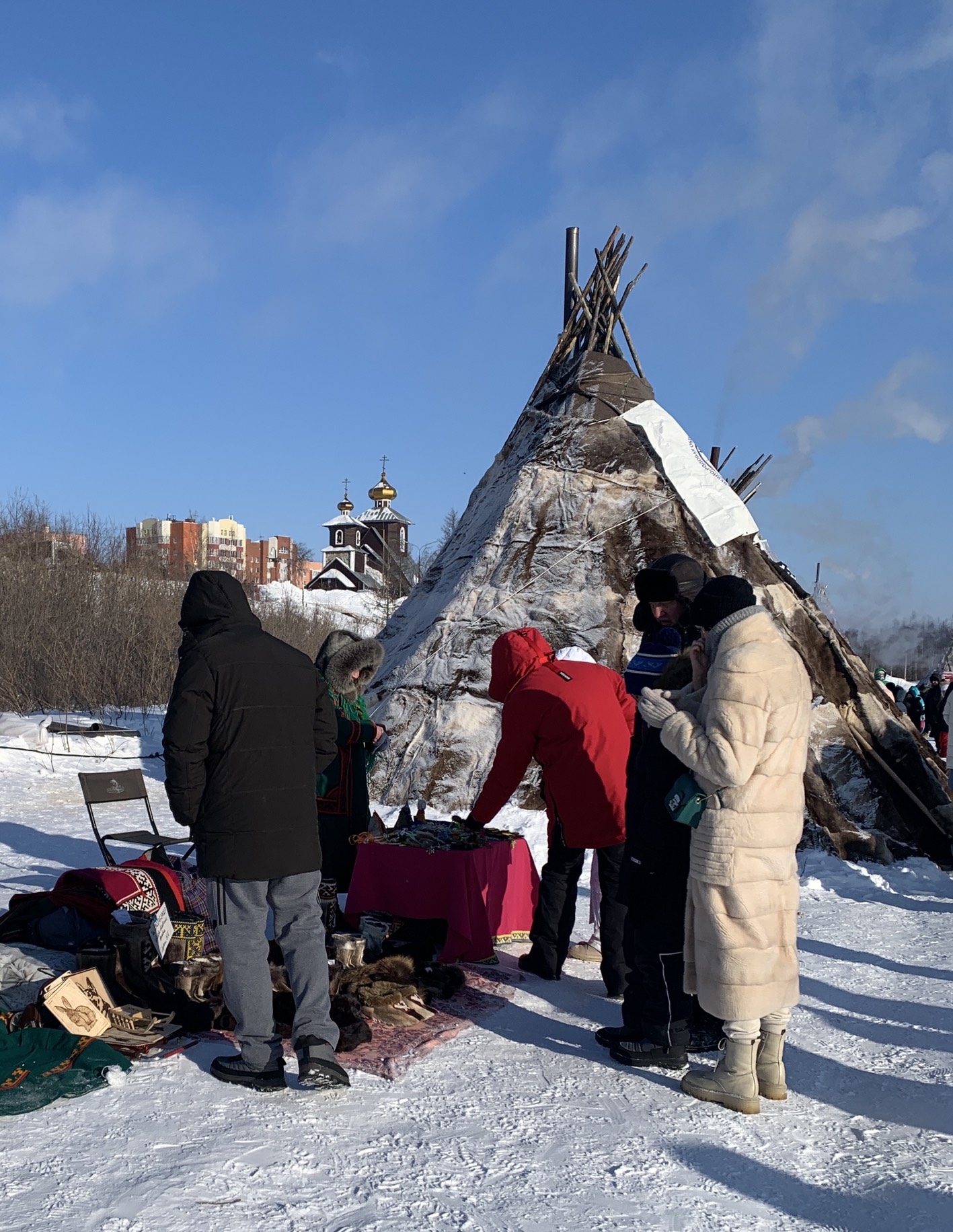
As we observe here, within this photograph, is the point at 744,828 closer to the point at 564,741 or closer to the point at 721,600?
the point at 721,600

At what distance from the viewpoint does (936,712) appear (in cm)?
1669

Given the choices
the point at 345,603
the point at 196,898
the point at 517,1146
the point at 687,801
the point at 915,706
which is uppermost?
the point at 345,603

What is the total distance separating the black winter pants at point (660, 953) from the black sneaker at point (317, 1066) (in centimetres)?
107

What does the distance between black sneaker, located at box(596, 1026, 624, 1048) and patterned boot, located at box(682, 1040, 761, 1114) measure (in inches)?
17.7

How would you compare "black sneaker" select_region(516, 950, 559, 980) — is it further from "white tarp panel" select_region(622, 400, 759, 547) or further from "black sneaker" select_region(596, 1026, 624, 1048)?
"white tarp panel" select_region(622, 400, 759, 547)

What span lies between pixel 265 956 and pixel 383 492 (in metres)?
55.0

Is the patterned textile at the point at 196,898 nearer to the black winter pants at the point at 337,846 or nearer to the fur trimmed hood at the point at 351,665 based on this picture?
the black winter pants at the point at 337,846

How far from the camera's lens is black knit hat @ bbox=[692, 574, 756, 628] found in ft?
11.4

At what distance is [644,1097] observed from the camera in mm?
3500

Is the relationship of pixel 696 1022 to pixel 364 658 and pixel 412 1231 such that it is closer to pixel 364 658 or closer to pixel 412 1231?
pixel 412 1231

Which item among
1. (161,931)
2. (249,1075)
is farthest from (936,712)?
(249,1075)

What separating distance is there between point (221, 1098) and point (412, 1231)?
976mm

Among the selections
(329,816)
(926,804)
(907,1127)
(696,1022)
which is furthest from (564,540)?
(907,1127)

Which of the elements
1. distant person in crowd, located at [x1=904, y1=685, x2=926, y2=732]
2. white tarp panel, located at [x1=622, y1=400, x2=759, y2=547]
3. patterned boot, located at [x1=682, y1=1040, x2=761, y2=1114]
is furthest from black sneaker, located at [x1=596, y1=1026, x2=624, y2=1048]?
distant person in crowd, located at [x1=904, y1=685, x2=926, y2=732]
